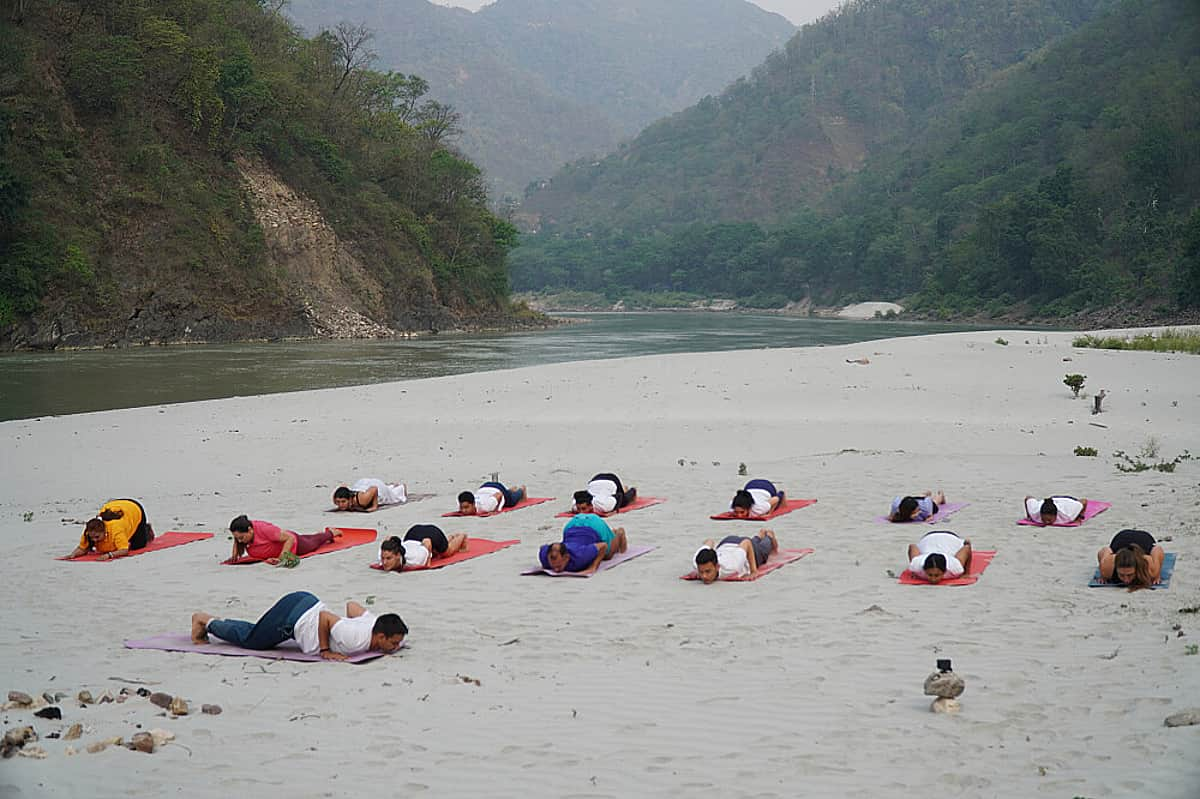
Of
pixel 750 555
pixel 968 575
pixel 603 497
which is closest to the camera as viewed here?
pixel 968 575

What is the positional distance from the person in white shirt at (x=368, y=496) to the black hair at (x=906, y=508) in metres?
5.85

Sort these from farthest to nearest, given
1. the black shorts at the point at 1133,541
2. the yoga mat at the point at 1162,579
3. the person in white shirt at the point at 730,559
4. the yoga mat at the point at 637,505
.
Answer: the yoga mat at the point at 637,505 < the person in white shirt at the point at 730,559 < the black shorts at the point at 1133,541 < the yoga mat at the point at 1162,579

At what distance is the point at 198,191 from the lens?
1959 inches

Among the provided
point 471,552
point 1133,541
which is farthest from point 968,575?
point 471,552

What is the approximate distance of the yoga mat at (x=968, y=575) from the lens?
838 centimetres

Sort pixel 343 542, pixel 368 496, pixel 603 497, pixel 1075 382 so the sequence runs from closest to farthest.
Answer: pixel 343 542 < pixel 603 497 < pixel 368 496 < pixel 1075 382

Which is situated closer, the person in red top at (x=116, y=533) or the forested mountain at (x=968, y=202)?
the person in red top at (x=116, y=533)

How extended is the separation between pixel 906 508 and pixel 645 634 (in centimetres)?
447

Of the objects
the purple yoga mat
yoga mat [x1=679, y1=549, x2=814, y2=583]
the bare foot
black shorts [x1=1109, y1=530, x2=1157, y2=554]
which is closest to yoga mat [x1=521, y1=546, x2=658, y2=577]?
the purple yoga mat

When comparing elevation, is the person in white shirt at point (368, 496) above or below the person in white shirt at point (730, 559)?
below

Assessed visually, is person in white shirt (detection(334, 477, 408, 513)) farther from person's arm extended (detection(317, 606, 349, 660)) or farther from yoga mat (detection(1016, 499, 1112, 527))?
yoga mat (detection(1016, 499, 1112, 527))

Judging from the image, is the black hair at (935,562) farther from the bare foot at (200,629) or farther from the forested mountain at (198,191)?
the forested mountain at (198,191)

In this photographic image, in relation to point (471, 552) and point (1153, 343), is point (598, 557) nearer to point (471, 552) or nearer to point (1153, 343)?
point (471, 552)

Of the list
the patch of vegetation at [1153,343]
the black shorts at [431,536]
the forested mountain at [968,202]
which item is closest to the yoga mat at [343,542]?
the black shorts at [431,536]
